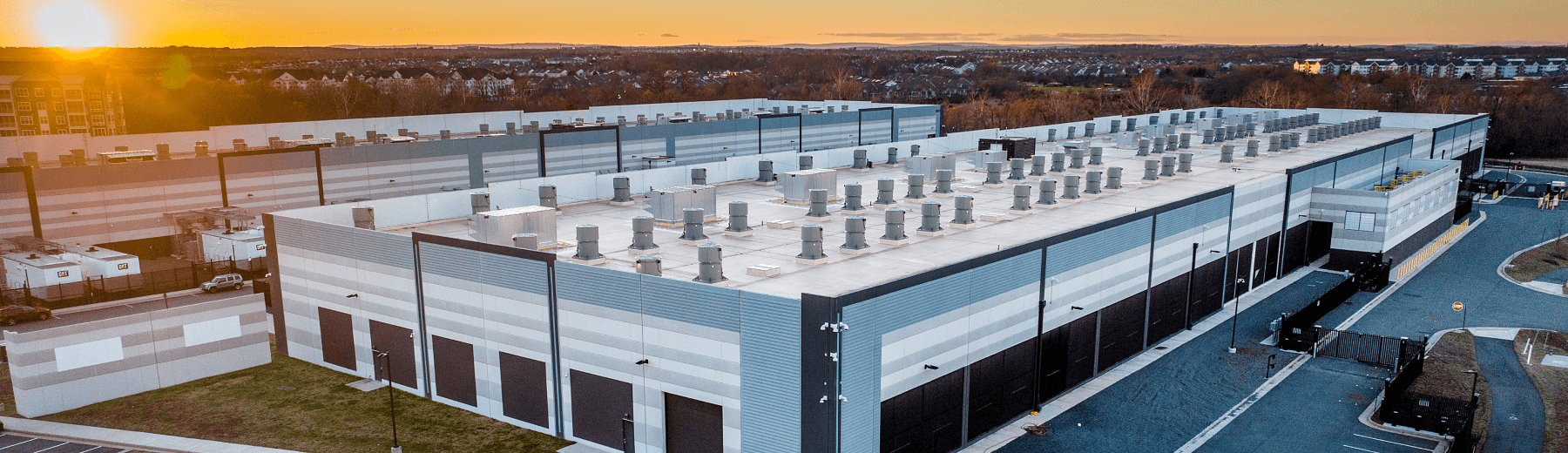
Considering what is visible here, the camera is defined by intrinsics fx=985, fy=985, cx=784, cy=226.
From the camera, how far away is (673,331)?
28.6m

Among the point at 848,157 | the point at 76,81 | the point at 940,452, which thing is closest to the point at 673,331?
the point at 940,452

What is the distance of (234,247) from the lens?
2050 inches

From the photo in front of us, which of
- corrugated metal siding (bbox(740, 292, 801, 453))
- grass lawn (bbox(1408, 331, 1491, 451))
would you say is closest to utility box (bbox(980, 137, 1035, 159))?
grass lawn (bbox(1408, 331, 1491, 451))

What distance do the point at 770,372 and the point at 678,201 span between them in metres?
14.7

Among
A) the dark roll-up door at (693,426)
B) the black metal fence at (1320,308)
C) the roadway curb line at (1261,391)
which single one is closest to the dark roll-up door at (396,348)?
the dark roll-up door at (693,426)

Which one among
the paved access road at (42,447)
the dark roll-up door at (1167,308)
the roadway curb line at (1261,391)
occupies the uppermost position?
the dark roll-up door at (1167,308)

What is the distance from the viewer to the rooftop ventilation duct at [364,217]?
3878 cm

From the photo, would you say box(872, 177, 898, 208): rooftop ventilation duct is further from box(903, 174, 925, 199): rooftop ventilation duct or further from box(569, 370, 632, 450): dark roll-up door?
box(569, 370, 632, 450): dark roll-up door

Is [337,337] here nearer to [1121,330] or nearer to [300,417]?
[300,417]

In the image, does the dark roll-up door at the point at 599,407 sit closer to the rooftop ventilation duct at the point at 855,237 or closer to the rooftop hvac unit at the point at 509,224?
the rooftop hvac unit at the point at 509,224

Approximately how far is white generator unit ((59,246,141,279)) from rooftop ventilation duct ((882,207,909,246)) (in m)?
36.2

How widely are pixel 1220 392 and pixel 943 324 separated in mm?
14655

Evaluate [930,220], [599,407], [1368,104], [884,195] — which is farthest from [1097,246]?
[1368,104]

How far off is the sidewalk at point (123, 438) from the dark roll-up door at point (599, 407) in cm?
928
